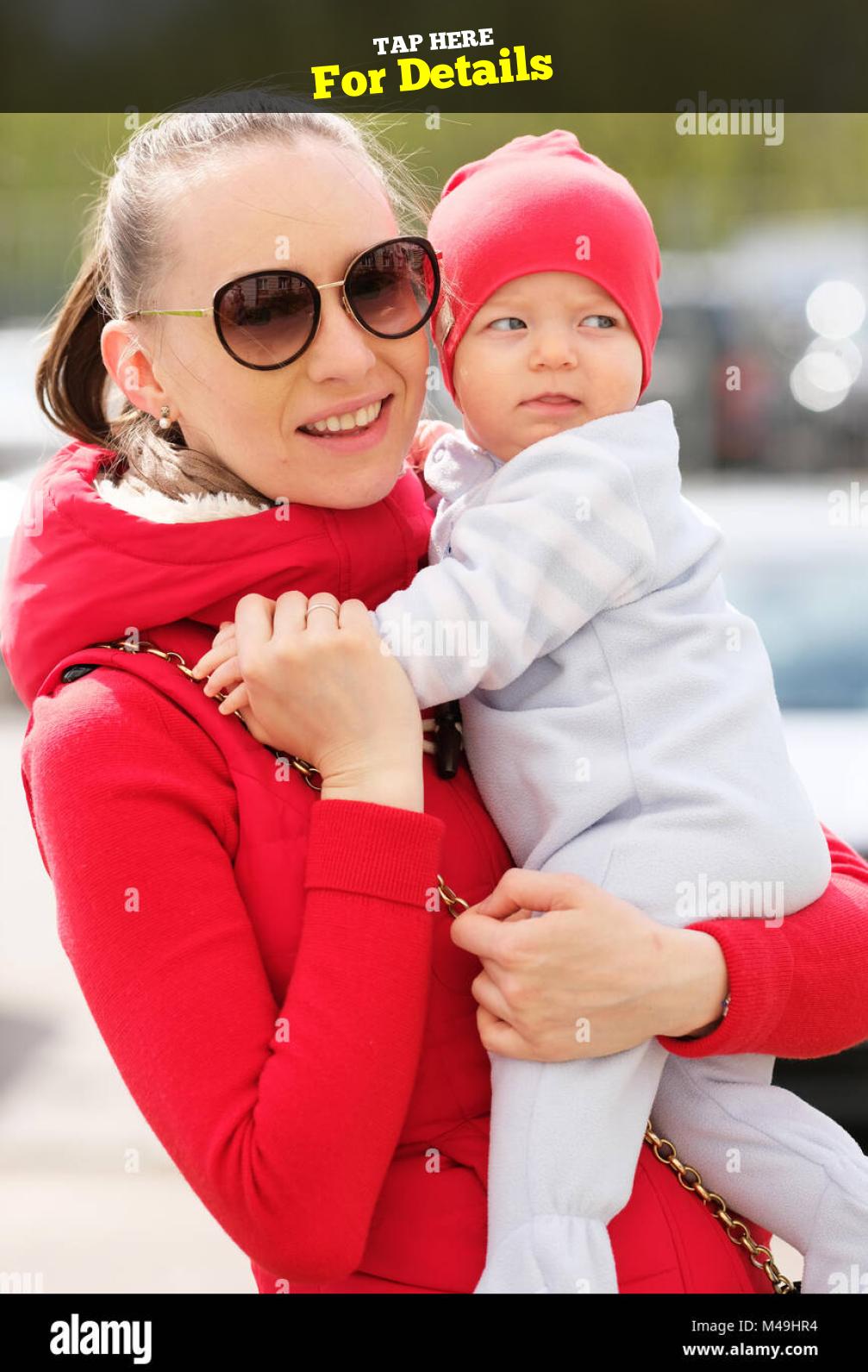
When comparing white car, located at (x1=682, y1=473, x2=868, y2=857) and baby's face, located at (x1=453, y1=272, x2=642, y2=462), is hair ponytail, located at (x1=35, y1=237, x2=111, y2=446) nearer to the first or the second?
baby's face, located at (x1=453, y1=272, x2=642, y2=462)

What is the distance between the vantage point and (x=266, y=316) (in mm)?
1638

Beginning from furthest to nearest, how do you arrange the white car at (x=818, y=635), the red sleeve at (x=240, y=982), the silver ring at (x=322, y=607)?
the white car at (x=818, y=635), the silver ring at (x=322, y=607), the red sleeve at (x=240, y=982)

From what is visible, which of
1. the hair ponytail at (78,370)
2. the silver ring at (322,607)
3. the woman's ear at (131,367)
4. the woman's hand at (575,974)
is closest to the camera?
the woman's hand at (575,974)

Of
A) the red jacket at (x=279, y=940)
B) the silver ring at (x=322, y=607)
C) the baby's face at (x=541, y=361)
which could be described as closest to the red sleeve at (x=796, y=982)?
the red jacket at (x=279, y=940)

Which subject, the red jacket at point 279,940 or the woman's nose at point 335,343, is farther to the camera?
the woman's nose at point 335,343

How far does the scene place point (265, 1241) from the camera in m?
1.47

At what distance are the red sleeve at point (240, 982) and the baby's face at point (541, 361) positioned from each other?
619 mm

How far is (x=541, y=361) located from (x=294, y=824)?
2.25 ft

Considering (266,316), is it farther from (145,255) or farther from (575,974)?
(575,974)

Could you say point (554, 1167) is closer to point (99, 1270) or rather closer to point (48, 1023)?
point (99, 1270)

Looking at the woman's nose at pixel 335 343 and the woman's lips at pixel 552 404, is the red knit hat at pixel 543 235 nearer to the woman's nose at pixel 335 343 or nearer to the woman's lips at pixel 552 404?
the woman's lips at pixel 552 404

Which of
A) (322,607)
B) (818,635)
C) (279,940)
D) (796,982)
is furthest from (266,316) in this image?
(818,635)

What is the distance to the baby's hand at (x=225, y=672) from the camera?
5.25ft

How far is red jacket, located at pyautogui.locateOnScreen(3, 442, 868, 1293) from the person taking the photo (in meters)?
1.46
